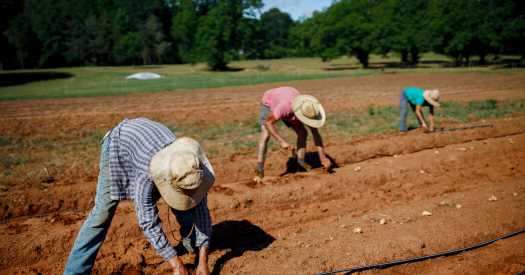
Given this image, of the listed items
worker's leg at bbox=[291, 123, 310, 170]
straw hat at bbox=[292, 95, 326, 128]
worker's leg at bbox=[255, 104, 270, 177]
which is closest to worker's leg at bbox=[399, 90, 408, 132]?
worker's leg at bbox=[291, 123, 310, 170]

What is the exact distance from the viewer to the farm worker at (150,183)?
2659mm

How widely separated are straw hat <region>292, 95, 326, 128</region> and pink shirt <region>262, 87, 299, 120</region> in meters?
0.15

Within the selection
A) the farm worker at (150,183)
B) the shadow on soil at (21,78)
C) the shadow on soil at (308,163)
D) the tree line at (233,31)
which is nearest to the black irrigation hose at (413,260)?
the farm worker at (150,183)

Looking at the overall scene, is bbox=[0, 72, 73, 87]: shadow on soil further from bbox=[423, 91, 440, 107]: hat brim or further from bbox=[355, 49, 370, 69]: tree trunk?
bbox=[423, 91, 440, 107]: hat brim

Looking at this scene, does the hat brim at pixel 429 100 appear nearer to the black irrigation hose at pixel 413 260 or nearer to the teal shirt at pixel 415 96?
the teal shirt at pixel 415 96

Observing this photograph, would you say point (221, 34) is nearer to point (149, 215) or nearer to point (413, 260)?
point (413, 260)

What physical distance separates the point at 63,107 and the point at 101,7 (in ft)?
209

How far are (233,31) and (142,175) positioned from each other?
47045 mm

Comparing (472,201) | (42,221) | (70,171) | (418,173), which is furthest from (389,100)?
(42,221)

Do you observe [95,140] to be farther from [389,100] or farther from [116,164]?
[389,100]

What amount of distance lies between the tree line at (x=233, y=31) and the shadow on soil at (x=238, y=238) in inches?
1476

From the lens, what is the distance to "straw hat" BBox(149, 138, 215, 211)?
2586 mm

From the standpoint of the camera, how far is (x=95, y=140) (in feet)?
31.4

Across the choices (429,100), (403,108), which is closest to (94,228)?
(429,100)
